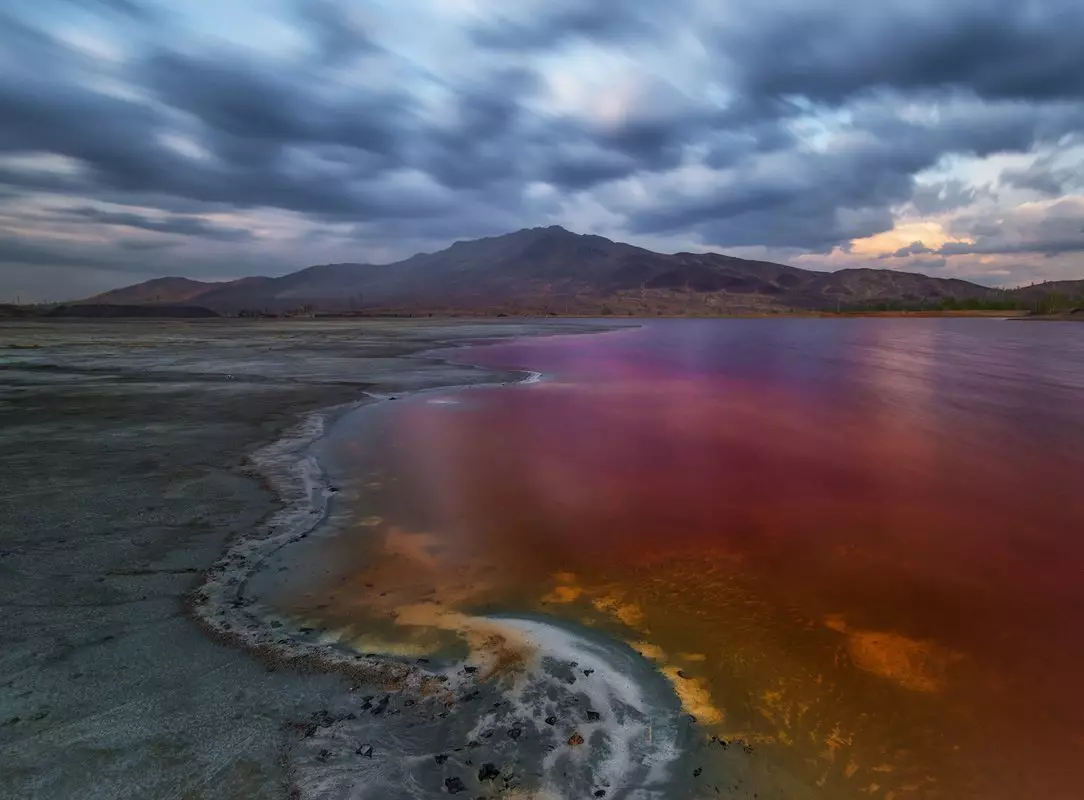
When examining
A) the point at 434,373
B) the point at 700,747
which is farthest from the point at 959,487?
the point at 434,373

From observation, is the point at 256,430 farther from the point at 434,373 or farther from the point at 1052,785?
the point at 1052,785

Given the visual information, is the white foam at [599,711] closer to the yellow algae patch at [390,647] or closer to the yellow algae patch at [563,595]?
the yellow algae patch at [563,595]

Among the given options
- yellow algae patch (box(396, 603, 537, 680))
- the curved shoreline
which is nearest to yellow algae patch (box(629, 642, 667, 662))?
yellow algae patch (box(396, 603, 537, 680))

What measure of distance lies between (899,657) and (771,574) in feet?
5.65

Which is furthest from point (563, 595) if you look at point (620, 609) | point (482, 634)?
point (482, 634)

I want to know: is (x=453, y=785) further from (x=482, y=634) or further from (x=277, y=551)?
(x=277, y=551)

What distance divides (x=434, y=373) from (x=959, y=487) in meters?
19.2

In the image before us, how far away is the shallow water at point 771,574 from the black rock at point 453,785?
80cm

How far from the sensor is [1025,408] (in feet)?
60.7

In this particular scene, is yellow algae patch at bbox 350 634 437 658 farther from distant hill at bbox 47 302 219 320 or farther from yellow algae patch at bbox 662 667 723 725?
distant hill at bbox 47 302 219 320

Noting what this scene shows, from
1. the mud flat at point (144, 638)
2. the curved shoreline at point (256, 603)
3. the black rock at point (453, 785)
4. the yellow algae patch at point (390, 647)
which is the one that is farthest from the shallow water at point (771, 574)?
the mud flat at point (144, 638)

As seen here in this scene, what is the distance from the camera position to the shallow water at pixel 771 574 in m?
4.29

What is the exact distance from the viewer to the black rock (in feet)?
11.8

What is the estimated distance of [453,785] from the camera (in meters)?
3.64
